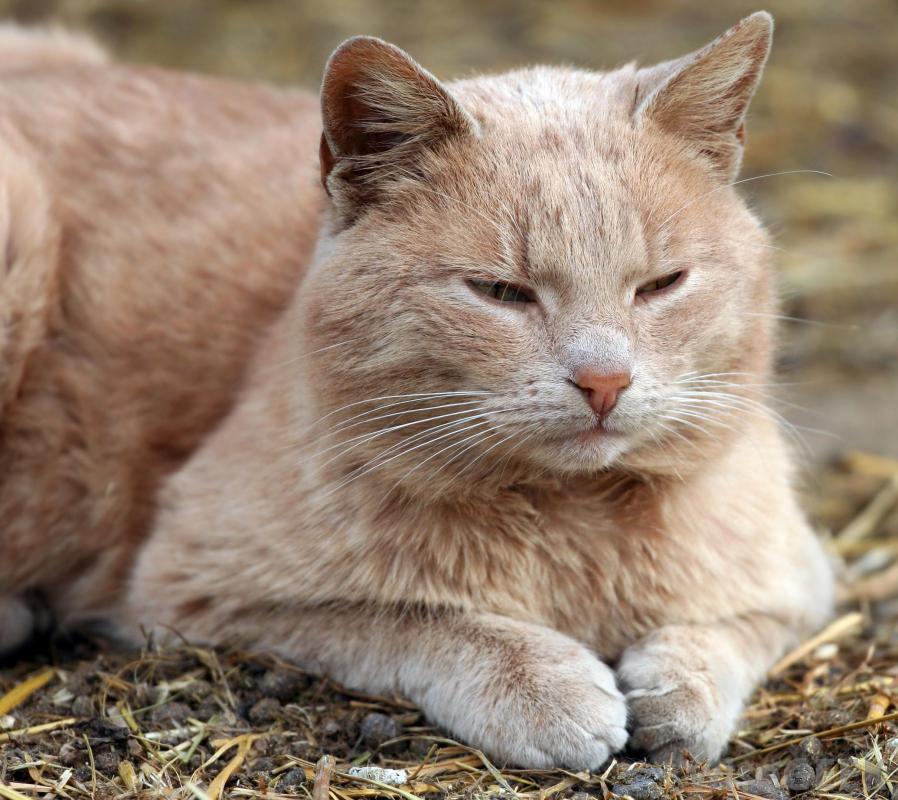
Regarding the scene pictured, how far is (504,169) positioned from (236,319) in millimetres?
1118

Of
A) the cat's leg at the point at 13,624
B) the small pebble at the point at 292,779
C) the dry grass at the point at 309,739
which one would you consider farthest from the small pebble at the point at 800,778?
the cat's leg at the point at 13,624

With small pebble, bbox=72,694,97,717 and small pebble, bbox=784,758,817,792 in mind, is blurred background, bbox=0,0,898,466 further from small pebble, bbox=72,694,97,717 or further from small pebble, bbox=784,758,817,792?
small pebble, bbox=72,694,97,717

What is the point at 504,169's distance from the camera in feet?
8.27

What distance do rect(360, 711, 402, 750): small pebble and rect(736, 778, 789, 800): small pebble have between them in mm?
710

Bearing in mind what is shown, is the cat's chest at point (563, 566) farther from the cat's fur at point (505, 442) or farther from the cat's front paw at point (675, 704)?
the cat's front paw at point (675, 704)

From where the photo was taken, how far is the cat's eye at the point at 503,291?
243cm

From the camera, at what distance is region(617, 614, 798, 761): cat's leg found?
257cm

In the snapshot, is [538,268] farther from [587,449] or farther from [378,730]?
[378,730]

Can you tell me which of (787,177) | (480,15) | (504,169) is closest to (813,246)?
(787,177)

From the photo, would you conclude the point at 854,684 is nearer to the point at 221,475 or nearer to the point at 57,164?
the point at 221,475

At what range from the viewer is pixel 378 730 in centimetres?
263

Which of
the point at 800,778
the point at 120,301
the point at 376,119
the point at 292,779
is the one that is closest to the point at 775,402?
the point at 800,778

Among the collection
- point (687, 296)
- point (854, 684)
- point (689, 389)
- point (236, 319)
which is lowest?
point (854, 684)

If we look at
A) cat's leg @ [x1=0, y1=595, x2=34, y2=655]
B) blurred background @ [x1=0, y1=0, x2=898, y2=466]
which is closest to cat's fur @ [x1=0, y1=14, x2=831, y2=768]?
cat's leg @ [x1=0, y1=595, x2=34, y2=655]
